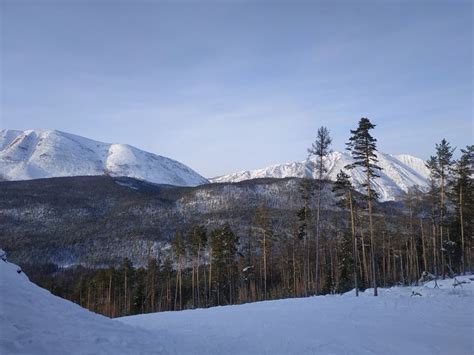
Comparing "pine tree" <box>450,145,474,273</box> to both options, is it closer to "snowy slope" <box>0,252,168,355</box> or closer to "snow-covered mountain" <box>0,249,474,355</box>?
"snow-covered mountain" <box>0,249,474,355</box>

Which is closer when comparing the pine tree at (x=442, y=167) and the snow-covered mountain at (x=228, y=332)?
the snow-covered mountain at (x=228, y=332)

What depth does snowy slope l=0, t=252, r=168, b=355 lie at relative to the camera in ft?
30.2

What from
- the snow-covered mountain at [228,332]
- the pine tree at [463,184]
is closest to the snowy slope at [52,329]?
the snow-covered mountain at [228,332]

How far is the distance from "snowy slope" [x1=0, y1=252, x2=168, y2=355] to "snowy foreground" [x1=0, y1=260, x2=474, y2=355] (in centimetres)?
2

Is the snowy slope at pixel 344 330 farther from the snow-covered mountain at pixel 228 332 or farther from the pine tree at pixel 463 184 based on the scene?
the pine tree at pixel 463 184

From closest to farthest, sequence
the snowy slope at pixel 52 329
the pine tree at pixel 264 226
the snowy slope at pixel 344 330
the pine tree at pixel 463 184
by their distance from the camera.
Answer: the snowy slope at pixel 52 329, the snowy slope at pixel 344 330, the pine tree at pixel 463 184, the pine tree at pixel 264 226

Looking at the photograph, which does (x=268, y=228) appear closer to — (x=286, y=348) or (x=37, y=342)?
(x=286, y=348)

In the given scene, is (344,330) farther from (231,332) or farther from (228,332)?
(228,332)

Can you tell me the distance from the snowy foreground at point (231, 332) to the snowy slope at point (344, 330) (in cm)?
3

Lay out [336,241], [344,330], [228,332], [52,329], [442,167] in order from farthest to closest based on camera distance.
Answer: [336,241] < [442,167] < [228,332] < [344,330] < [52,329]

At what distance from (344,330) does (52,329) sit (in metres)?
10.7

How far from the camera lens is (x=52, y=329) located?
34.4ft

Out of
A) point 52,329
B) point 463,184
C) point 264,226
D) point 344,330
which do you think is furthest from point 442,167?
point 52,329

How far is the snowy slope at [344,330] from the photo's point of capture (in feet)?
40.0
